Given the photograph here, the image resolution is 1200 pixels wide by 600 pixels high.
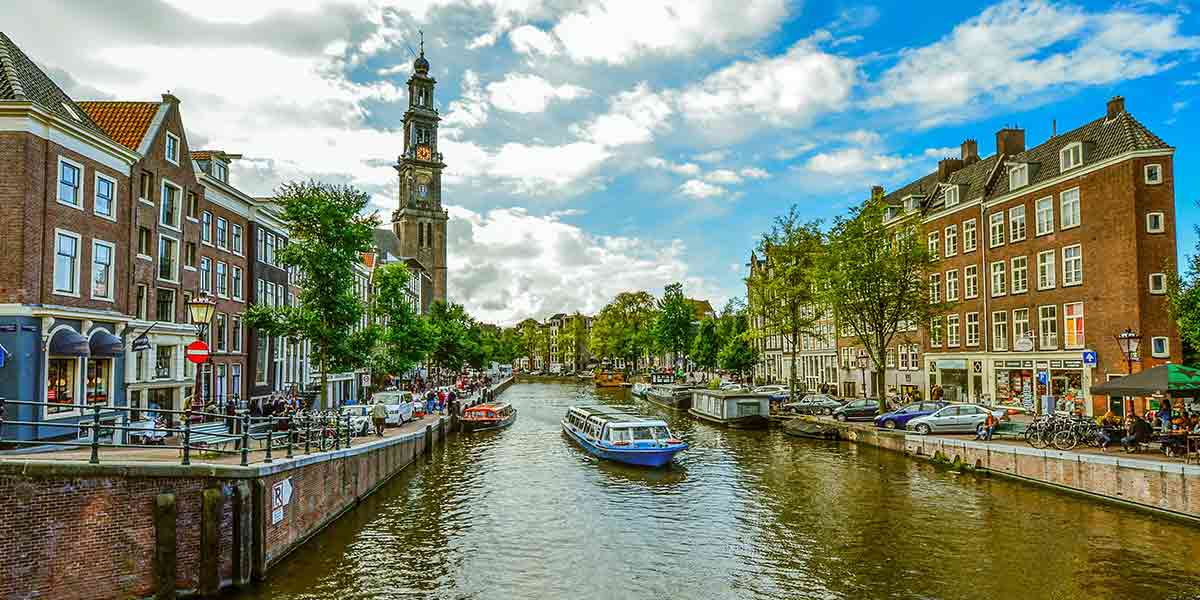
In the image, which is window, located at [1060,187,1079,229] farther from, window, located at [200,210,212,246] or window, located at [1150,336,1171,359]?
window, located at [200,210,212,246]

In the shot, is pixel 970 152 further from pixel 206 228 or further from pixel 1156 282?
pixel 206 228

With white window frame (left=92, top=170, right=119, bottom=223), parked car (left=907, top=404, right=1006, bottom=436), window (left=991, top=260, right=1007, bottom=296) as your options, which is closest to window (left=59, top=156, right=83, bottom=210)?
white window frame (left=92, top=170, right=119, bottom=223)

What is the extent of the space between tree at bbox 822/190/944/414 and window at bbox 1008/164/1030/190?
27.1ft

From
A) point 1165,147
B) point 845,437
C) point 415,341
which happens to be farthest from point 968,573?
point 415,341

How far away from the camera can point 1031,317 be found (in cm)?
4628

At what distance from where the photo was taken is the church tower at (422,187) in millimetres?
132625

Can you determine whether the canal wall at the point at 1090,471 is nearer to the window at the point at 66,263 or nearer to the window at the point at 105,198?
the window at the point at 66,263

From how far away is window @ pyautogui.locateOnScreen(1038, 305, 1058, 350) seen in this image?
1746 inches

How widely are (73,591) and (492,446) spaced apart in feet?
95.7

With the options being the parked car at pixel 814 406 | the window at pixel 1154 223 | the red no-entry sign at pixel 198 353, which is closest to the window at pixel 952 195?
the window at pixel 1154 223

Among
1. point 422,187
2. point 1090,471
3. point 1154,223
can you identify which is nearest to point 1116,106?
point 1154,223

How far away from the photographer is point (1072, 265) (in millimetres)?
43281

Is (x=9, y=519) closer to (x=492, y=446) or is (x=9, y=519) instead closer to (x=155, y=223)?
(x=155, y=223)

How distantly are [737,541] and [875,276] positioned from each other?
2715cm
